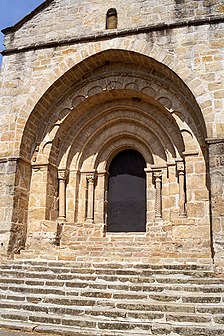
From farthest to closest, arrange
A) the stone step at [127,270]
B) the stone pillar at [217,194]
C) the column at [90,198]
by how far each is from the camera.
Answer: the column at [90,198] → the stone pillar at [217,194] → the stone step at [127,270]

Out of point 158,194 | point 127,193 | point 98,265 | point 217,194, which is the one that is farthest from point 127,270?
point 127,193

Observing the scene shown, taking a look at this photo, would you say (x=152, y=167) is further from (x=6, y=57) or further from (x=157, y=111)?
(x=6, y=57)

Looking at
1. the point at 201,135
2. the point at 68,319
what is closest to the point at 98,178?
the point at 201,135

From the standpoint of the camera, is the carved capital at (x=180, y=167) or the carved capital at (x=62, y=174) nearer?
the carved capital at (x=180, y=167)

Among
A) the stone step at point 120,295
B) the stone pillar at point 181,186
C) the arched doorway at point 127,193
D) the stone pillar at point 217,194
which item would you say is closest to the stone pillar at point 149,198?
the arched doorway at point 127,193

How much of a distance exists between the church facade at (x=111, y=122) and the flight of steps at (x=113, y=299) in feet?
4.24

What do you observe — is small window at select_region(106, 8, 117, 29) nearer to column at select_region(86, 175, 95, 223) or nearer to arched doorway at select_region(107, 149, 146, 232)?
arched doorway at select_region(107, 149, 146, 232)

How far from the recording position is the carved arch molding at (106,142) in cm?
735

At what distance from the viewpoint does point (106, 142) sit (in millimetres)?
8562

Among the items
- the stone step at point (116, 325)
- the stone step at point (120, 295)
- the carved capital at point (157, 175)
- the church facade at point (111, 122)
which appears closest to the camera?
the stone step at point (116, 325)

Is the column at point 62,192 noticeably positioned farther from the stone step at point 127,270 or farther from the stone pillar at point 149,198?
the stone step at point 127,270

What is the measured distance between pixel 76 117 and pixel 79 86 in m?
0.74

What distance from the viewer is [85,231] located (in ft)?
26.3

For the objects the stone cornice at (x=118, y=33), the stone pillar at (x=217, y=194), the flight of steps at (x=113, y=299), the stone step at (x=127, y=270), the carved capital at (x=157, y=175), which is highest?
the stone cornice at (x=118, y=33)
